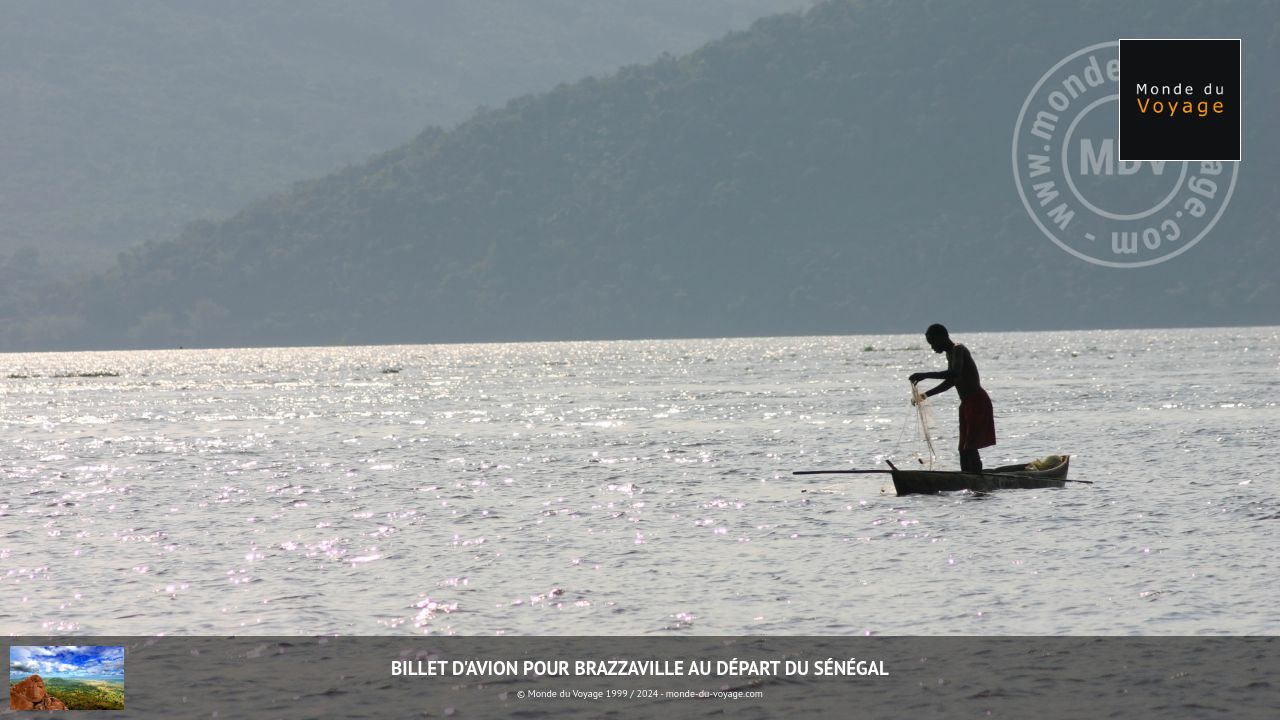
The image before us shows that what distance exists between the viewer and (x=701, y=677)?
1532 centimetres

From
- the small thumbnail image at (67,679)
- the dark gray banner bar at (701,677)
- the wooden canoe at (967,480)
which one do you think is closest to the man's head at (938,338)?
the wooden canoe at (967,480)

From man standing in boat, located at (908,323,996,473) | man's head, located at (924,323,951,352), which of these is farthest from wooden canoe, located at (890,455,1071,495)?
man's head, located at (924,323,951,352)

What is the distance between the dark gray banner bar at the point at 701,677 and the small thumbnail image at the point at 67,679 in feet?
0.65

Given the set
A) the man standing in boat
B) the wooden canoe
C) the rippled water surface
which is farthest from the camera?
the wooden canoe

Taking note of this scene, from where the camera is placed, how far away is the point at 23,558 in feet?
81.0

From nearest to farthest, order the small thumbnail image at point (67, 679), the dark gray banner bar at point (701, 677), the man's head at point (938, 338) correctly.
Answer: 1. the dark gray banner bar at point (701, 677)
2. the small thumbnail image at point (67, 679)
3. the man's head at point (938, 338)

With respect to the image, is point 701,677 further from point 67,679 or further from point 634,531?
point 634,531

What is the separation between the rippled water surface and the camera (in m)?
18.8

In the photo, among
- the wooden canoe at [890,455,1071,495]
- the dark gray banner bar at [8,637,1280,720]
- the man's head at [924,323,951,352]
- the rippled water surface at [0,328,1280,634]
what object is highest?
the man's head at [924,323,951,352]

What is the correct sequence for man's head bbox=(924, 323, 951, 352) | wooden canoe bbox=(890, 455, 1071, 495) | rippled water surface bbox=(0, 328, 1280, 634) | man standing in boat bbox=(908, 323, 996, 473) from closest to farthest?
rippled water surface bbox=(0, 328, 1280, 634)
man's head bbox=(924, 323, 951, 352)
man standing in boat bbox=(908, 323, 996, 473)
wooden canoe bbox=(890, 455, 1071, 495)

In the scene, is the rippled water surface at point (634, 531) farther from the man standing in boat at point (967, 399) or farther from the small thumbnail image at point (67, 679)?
the small thumbnail image at point (67, 679)

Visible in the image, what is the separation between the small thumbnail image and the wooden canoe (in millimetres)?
17314

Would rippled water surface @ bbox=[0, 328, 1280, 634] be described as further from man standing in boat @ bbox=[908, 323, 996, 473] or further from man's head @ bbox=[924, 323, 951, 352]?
man's head @ bbox=[924, 323, 951, 352]

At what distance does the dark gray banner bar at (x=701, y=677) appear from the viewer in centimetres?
1407
